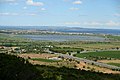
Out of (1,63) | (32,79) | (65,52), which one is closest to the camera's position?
(32,79)

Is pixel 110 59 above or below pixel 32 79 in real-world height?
below

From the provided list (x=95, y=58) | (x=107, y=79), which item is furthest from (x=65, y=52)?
(x=107, y=79)

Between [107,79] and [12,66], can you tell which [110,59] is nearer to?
[107,79]

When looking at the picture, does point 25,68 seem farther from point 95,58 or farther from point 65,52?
point 65,52

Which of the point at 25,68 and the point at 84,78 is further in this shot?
the point at 84,78

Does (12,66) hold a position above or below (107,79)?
above

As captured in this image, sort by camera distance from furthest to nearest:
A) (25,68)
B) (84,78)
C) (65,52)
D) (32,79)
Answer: (65,52) < (84,78) < (25,68) < (32,79)

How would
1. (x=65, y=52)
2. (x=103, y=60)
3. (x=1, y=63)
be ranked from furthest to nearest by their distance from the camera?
1. (x=65, y=52)
2. (x=103, y=60)
3. (x=1, y=63)

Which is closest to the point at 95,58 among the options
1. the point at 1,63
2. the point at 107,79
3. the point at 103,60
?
the point at 103,60

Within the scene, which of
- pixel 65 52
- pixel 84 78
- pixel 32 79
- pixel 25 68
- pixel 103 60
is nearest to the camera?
pixel 32 79
